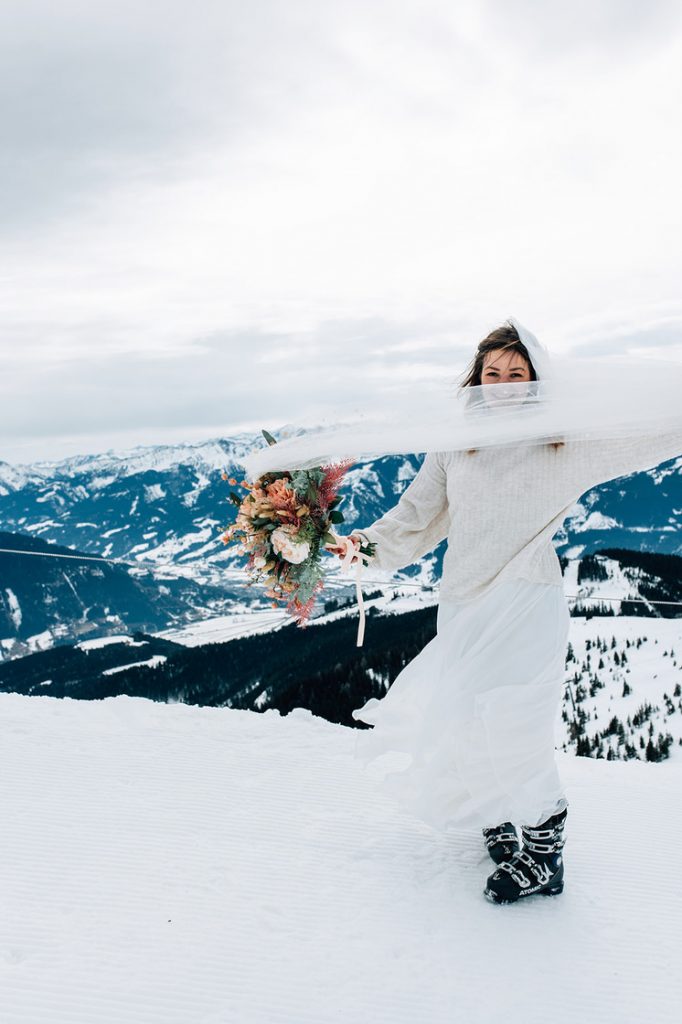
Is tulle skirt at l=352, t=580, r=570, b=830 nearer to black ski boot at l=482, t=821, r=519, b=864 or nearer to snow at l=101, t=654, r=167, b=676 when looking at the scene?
black ski boot at l=482, t=821, r=519, b=864

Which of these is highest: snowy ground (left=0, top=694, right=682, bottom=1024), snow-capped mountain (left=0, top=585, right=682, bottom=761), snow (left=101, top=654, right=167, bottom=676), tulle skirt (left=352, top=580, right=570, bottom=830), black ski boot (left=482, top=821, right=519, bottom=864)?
tulle skirt (left=352, top=580, right=570, bottom=830)

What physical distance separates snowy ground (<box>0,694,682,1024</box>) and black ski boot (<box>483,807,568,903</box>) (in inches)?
2.6

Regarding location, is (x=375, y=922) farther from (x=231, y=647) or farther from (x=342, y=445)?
(x=231, y=647)

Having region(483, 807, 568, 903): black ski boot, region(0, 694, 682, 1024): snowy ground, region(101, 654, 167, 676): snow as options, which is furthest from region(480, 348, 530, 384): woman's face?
region(101, 654, 167, 676): snow

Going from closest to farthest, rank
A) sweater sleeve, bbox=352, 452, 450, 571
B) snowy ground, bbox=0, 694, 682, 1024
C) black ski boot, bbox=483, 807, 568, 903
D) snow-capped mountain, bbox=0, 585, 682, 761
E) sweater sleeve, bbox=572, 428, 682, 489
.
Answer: snowy ground, bbox=0, 694, 682, 1024 → sweater sleeve, bbox=572, 428, 682, 489 → black ski boot, bbox=483, 807, 568, 903 → sweater sleeve, bbox=352, 452, 450, 571 → snow-capped mountain, bbox=0, 585, 682, 761

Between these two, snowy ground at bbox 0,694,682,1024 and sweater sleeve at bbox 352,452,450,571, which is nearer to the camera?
snowy ground at bbox 0,694,682,1024

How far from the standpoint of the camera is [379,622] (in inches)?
3002

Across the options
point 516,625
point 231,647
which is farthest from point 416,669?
point 231,647

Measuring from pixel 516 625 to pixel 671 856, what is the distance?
1911mm

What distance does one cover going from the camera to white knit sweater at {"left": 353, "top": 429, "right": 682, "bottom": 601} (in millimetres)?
3154

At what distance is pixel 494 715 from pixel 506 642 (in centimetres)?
31

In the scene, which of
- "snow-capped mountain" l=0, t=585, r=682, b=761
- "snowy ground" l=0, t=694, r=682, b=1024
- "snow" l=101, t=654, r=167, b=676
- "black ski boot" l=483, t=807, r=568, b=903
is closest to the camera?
"snowy ground" l=0, t=694, r=682, b=1024

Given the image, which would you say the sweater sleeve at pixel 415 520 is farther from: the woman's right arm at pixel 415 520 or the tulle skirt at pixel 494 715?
the tulle skirt at pixel 494 715

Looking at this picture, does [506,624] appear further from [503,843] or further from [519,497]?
[503,843]
